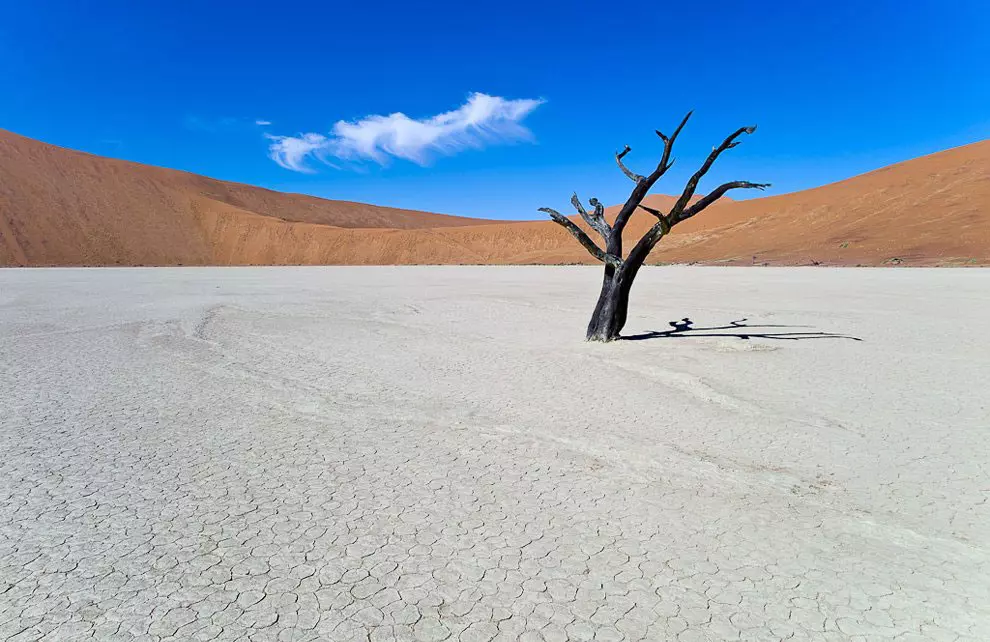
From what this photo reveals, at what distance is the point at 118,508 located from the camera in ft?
11.6

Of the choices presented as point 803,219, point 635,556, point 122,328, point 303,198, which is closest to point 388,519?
point 635,556

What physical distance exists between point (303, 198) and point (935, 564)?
4867 inches

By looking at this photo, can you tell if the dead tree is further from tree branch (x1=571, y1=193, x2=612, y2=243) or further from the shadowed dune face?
the shadowed dune face

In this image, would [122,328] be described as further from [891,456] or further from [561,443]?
[891,456]

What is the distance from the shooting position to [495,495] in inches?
149

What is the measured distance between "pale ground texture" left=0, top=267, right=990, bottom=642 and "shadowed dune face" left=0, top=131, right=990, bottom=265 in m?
33.8

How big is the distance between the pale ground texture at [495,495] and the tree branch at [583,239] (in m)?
1.96

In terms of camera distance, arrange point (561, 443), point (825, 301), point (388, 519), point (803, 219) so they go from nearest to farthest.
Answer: point (388, 519), point (561, 443), point (825, 301), point (803, 219)

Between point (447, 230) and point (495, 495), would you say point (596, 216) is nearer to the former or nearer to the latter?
point (495, 495)

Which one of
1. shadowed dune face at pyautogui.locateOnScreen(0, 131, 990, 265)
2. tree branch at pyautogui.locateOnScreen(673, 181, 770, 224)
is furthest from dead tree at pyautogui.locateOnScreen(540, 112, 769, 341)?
shadowed dune face at pyautogui.locateOnScreen(0, 131, 990, 265)

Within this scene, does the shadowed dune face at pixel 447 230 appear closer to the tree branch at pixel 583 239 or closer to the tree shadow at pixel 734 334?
the tree shadow at pixel 734 334

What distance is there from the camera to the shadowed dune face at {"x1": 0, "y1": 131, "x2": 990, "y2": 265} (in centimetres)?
4103

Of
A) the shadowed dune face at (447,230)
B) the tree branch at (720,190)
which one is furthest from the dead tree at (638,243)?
the shadowed dune face at (447,230)

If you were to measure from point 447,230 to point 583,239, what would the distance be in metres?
68.5
